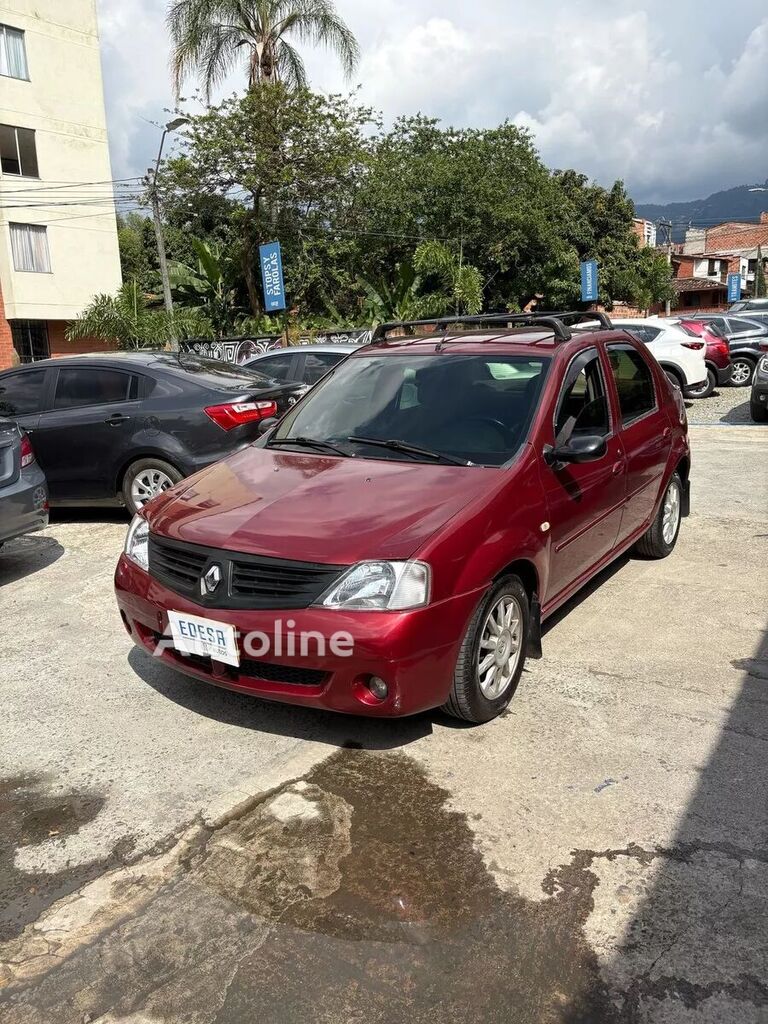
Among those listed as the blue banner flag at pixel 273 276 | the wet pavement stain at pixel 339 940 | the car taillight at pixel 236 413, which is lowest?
the wet pavement stain at pixel 339 940

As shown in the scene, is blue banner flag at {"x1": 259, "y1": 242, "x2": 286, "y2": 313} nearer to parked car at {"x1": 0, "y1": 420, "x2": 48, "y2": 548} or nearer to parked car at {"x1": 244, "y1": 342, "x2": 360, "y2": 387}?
parked car at {"x1": 244, "y1": 342, "x2": 360, "y2": 387}

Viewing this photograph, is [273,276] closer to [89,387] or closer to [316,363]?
[316,363]

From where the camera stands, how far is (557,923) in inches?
99.6

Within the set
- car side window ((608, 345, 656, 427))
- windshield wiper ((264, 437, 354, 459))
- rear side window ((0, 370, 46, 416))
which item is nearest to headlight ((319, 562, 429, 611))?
windshield wiper ((264, 437, 354, 459))

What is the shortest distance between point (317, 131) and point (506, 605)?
27395 millimetres

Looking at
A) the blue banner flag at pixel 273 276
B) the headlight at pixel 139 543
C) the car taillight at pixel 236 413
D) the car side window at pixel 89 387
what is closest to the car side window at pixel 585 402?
the headlight at pixel 139 543

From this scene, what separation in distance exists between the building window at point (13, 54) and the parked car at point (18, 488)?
88.2 feet

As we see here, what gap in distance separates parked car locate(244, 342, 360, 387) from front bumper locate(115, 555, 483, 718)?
6.98 meters

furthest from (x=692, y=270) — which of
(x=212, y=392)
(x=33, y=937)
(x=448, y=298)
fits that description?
(x=33, y=937)

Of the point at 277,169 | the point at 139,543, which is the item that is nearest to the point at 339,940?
the point at 139,543

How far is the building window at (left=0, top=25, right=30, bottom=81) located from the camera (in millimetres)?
27375

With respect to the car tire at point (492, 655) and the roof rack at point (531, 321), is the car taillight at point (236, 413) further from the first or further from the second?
the car tire at point (492, 655)

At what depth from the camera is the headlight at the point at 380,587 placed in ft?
10.6

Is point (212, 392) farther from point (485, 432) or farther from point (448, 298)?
point (448, 298)
